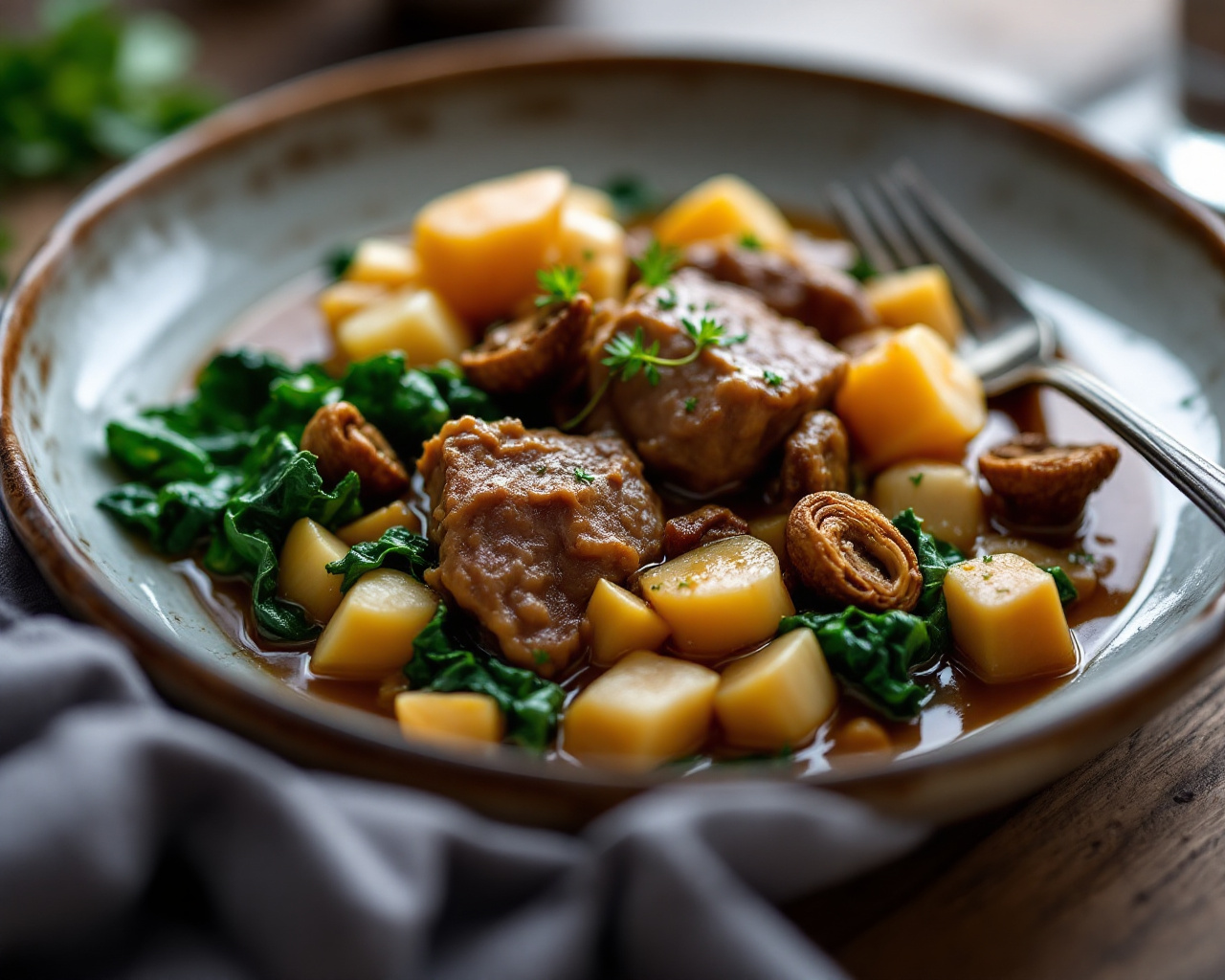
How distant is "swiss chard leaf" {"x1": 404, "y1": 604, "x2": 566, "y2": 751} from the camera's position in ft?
10.8

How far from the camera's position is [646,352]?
3998 millimetres

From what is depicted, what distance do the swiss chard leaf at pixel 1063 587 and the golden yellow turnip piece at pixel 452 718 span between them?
180cm

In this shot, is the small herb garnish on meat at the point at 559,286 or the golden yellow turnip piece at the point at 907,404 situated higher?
the small herb garnish on meat at the point at 559,286

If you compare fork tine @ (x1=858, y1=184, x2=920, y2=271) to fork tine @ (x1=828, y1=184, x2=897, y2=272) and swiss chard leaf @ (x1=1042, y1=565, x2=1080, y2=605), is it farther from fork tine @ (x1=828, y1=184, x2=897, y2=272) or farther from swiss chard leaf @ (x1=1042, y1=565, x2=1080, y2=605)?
swiss chard leaf @ (x1=1042, y1=565, x2=1080, y2=605)

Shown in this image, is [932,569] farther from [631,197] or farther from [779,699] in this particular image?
[631,197]

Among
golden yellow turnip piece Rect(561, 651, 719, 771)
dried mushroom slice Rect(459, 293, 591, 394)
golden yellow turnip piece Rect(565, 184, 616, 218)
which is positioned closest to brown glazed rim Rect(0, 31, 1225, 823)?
golden yellow turnip piece Rect(561, 651, 719, 771)

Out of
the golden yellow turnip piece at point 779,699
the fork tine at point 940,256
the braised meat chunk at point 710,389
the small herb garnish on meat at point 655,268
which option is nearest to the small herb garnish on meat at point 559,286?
the braised meat chunk at point 710,389

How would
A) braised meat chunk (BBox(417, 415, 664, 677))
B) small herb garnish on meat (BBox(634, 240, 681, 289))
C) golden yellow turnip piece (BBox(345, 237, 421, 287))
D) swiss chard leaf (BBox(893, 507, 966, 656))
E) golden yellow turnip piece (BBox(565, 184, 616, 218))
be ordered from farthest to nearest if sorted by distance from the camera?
golden yellow turnip piece (BBox(565, 184, 616, 218)) < golden yellow turnip piece (BBox(345, 237, 421, 287)) < small herb garnish on meat (BBox(634, 240, 681, 289)) < swiss chard leaf (BBox(893, 507, 966, 656)) < braised meat chunk (BBox(417, 415, 664, 677))

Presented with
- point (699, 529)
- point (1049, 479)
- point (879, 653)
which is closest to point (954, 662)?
point (879, 653)

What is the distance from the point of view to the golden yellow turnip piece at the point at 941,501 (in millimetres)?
3996

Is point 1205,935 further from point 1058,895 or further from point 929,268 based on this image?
point 929,268

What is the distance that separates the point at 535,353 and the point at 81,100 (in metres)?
3.24

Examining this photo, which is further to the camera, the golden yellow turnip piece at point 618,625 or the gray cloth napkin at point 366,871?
the golden yellow turnip piece at point 618,625

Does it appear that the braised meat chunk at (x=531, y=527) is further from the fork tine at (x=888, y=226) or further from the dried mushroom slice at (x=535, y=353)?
the fork tine at (x=888, y=226)
